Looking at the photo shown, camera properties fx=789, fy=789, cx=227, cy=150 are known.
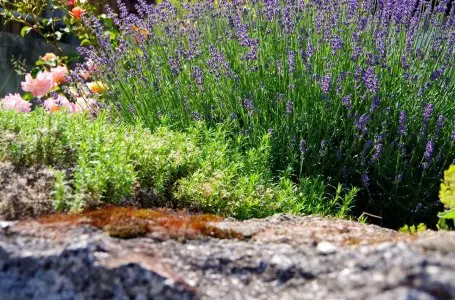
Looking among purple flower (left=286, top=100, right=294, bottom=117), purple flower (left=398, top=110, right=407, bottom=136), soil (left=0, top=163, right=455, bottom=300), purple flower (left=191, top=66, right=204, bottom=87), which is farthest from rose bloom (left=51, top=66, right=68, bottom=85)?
soil (left=0, top=163, right=455, bottom=300)

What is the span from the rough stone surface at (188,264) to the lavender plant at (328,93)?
175 centimetres

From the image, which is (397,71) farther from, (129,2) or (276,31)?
(129,2)

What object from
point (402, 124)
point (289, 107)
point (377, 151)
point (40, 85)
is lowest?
point (40, 85)

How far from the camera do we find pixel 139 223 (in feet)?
9.87

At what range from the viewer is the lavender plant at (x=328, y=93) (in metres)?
4.79

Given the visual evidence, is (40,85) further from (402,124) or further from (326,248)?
(326,248)

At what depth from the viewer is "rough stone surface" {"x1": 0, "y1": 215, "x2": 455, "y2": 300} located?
7.61 ft

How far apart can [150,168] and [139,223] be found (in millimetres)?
938

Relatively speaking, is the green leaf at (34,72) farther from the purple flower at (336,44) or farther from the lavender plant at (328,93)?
the purple flower at (336,44)

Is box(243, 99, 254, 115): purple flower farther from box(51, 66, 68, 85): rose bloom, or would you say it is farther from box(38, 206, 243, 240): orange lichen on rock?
box(51, 66, 68, 85): rose bloom

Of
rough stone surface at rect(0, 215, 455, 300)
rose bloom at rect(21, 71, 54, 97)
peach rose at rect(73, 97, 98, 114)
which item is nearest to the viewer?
rough stone surface at rect(0, 215, 455, 300)

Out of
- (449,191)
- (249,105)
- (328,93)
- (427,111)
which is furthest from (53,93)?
(449,191)

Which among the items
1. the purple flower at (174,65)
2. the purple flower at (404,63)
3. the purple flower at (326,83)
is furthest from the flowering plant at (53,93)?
the purple flower at (404,63)

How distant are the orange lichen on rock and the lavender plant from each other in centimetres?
143
